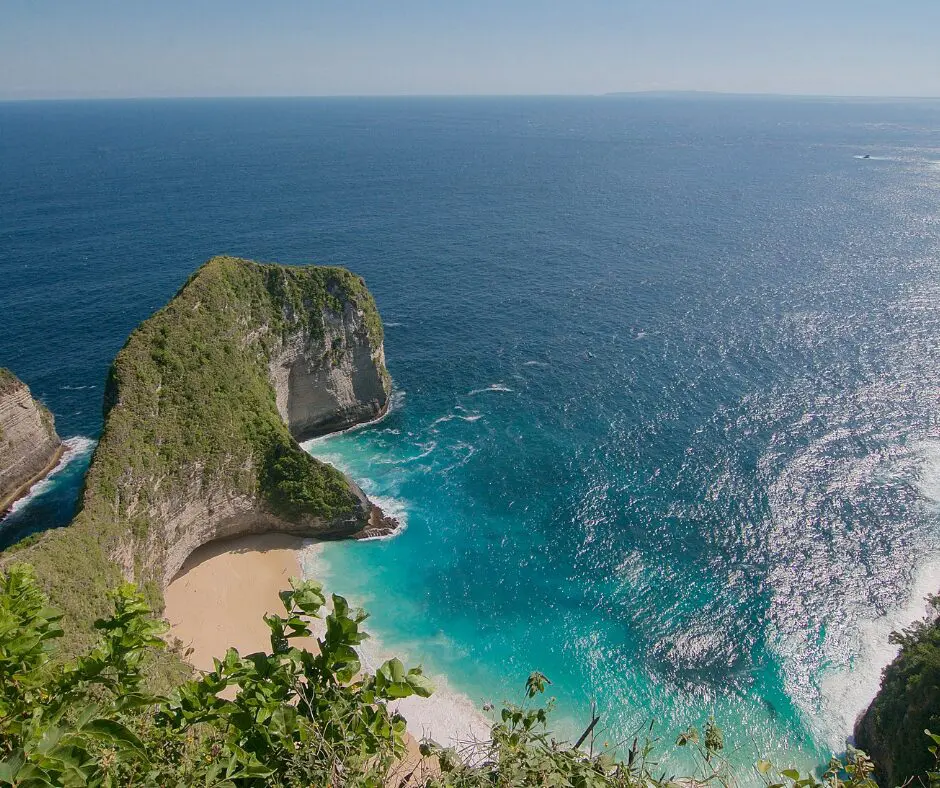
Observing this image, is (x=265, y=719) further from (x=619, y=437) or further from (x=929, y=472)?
(x=929, y=472)

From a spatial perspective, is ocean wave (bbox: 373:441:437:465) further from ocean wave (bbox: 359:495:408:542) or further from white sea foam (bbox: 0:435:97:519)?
white sea foam (bbox: 0:435:97:519)

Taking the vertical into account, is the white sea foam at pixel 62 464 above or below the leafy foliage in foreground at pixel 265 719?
below

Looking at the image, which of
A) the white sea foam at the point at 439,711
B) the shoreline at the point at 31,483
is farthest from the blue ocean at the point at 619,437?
the shoreline at the point at 31,483

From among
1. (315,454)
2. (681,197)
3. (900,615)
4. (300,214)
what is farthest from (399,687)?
(681,197)

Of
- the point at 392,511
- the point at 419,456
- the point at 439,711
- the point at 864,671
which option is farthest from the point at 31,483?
the point at 864,671

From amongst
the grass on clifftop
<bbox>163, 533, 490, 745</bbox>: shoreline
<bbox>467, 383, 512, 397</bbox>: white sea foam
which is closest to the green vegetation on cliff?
<bbox>163, 533, 490, 745</bbox>: shoreline

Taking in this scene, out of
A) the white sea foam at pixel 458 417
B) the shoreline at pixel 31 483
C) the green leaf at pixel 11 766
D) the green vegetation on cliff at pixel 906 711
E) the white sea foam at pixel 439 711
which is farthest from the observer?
the white sea foam at pixel 458 417

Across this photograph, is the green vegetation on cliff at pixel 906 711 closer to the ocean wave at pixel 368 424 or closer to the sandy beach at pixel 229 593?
the sandy beach at pixel 229 593

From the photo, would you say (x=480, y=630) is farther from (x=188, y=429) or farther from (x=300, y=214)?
(x=300, y=214)
